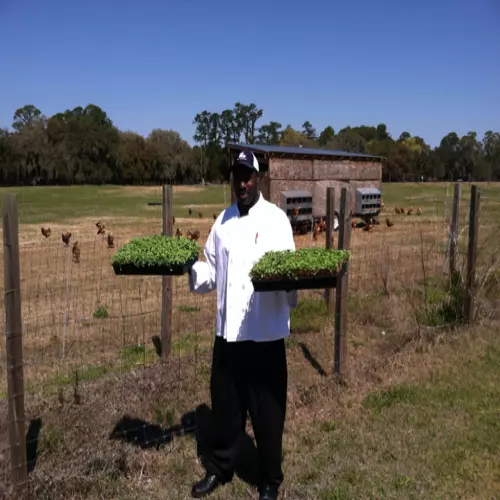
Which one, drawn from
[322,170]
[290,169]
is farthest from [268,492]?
[322,170]

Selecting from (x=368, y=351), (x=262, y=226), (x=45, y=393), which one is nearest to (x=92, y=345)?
(x=45, y=393)

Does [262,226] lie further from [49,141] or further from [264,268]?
[49,141]

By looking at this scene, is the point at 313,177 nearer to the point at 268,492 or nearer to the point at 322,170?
the point at 322,170

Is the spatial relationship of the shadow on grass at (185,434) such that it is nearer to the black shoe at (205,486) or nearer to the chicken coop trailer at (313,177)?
the black shoe at (205,486)

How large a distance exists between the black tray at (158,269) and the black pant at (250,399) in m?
0.49

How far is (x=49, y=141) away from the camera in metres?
70.5

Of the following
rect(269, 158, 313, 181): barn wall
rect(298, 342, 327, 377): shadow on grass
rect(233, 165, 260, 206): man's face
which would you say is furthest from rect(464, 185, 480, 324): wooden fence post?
rect(269, 158, 313, 181): barn wall

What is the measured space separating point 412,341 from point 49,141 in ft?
233

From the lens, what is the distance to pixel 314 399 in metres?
4.89

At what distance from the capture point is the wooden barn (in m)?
17.4

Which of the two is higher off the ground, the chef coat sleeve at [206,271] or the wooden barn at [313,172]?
the wooden barn at [313,172]

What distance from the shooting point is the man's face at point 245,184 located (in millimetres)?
3362

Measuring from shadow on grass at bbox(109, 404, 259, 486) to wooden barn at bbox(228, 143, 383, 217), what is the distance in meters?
11.2

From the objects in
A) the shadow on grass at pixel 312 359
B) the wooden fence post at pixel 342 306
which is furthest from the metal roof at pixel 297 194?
the wooden fence post at pixel 342 306
